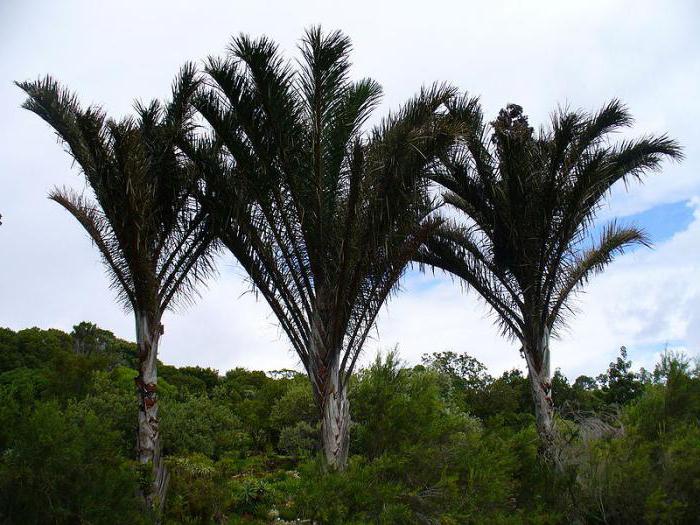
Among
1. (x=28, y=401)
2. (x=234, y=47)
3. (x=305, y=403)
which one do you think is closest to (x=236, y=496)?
(x=305, y=403)

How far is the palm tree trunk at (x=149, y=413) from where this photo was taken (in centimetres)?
805

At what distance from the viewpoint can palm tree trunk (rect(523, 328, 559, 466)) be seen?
10.3 m

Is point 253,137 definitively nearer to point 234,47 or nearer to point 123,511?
point 234,47

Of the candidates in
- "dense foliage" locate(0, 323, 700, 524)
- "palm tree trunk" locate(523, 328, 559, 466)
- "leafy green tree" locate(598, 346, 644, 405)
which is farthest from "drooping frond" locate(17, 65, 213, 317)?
"leafy green tree" locate(598, 346, 644, 405)

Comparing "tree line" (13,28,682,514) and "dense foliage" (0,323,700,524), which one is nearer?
"dense foliage" (0,323,700,524)

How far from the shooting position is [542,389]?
34.4 feet

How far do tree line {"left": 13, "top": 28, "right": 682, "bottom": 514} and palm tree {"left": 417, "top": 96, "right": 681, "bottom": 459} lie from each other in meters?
0.05

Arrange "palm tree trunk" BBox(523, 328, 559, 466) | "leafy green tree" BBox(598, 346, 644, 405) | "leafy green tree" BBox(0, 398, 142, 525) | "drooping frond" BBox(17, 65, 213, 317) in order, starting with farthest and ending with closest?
"leafy green tree" BBox(598, 346, 644, 405), "palm tree trunk" BBox(523, 328, 559, 466), "drooping frond" BBox(17, 65, 213, 317), "leafy green tree" BBox(0, 398, 142, 525)

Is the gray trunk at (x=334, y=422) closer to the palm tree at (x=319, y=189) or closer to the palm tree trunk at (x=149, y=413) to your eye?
the palm tree at (x=319, y=189)

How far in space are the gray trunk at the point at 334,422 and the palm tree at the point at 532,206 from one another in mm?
3198

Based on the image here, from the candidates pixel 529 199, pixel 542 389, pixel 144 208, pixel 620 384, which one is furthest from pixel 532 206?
pixel 620 384

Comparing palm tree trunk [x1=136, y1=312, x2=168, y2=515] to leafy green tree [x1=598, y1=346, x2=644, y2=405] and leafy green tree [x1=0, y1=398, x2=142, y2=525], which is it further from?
leafy green tree [x1=598, y1=346, x2=644, y2=405]

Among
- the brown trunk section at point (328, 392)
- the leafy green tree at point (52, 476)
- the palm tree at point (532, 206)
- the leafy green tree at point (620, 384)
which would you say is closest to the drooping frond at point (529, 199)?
the palm tree at point (532, 206)

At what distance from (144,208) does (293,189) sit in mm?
1965
